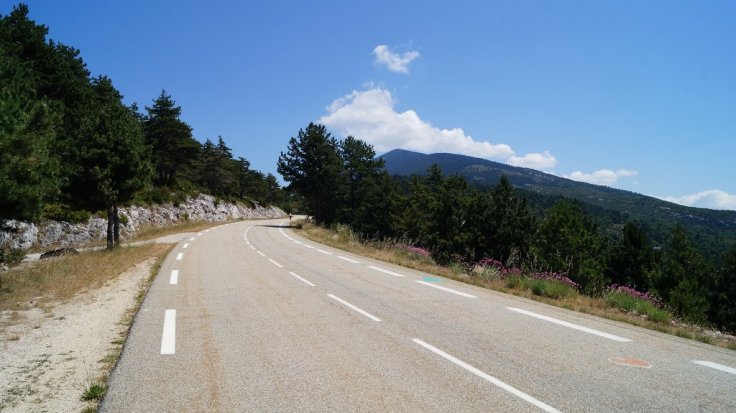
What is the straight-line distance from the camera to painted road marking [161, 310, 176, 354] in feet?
19.2

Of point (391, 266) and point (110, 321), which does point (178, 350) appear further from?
point (391, 266)

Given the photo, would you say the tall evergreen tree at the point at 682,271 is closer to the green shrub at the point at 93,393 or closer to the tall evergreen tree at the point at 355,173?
the tall evergreen tree at the point at 355,173

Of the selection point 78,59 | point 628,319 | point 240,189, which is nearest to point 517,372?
point 628,319

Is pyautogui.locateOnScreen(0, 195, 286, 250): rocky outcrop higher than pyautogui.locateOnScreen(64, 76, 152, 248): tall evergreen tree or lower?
lower

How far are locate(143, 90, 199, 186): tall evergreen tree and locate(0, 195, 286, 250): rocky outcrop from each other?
6.02 metres

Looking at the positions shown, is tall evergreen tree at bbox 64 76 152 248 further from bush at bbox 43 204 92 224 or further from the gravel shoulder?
the gravel shoulder

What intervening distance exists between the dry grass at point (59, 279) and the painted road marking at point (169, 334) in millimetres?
4224

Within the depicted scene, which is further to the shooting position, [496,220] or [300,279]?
[496,220]

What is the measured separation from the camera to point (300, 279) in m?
12.4

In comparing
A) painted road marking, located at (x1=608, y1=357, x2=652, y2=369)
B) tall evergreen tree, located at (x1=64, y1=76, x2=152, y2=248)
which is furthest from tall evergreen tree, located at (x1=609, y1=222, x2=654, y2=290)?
tall evergreen tree, located at (x1=64, y1=76, x2=152, y2=248)

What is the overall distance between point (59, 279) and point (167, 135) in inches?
1610

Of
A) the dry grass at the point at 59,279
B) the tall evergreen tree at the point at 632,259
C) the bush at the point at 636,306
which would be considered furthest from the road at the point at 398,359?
the tall evergreen tree at the point at 632,259

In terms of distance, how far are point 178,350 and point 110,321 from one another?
3447mm

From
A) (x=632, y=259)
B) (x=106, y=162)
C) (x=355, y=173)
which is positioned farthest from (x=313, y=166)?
(x=632, y=259)
